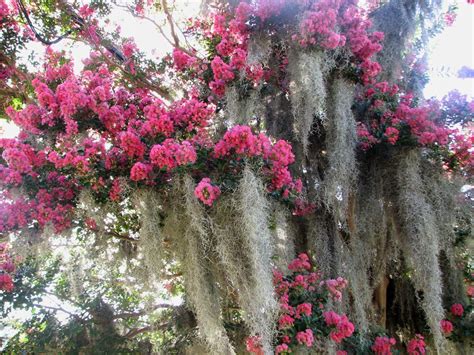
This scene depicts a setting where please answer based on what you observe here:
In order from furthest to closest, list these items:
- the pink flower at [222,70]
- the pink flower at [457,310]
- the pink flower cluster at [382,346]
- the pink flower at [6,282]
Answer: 1. the pink flower at [457,310]
2. the pink flower at [6,282]
3. the pink flower at [222,70]
4. the pink flower cluster at [382,346]

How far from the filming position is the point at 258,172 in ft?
8.74

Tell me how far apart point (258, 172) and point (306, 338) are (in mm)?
1021

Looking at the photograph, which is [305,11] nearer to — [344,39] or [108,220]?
[344,39]

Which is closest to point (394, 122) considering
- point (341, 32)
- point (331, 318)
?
point (341, 32)

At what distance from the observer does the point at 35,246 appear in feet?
8.98

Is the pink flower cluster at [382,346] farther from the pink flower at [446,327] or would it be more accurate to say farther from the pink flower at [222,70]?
the pink flower at [222,70]

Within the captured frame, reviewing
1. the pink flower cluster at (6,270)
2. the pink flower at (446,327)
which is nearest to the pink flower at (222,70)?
the pink flower cluster at (6,270)

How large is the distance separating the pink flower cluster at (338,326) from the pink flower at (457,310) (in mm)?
1258

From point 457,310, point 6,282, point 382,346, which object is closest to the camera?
point 382,346

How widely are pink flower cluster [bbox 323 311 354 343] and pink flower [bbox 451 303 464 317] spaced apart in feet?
4.13

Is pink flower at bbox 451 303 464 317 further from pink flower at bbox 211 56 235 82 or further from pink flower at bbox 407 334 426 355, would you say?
pink flower at bbox 211 56 235 82

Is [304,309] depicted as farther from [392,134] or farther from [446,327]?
[392,134]

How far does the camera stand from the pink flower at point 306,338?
2.61 m

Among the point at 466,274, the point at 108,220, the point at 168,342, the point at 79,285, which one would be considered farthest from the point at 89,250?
the point at 466,274
